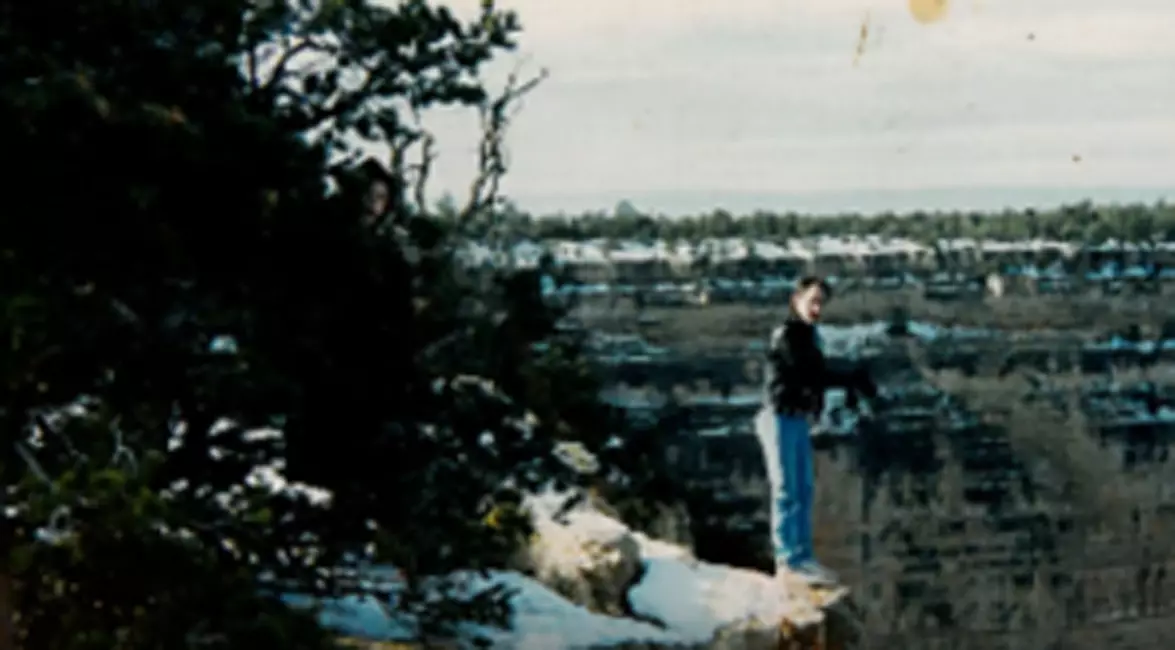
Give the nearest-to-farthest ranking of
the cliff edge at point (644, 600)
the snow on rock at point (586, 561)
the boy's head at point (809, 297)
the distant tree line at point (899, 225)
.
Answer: the cliff edge at point (644, 600) → the boy's head at point (809, 297) → the snow on rock at point (586, 561) → the distant tree line at point (899, 225)

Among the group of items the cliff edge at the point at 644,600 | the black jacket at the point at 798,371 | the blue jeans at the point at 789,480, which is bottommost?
the cliff edge at the point at 644,600

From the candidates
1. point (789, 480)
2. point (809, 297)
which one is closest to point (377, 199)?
point (809, 297)

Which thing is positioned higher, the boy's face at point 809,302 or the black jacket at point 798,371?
the boy's face at point 809,302

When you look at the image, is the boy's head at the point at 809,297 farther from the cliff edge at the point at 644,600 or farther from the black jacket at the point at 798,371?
the cliff edge at the point at 644,600

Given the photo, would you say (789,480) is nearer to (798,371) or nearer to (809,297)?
(798,371)

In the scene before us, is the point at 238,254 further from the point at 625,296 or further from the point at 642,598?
the point at 625,296

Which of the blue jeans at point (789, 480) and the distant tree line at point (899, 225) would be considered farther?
the distant tree line at point (899, 225)

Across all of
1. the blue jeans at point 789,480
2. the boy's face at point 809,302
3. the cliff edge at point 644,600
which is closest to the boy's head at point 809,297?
the boy's face at point 809,302
